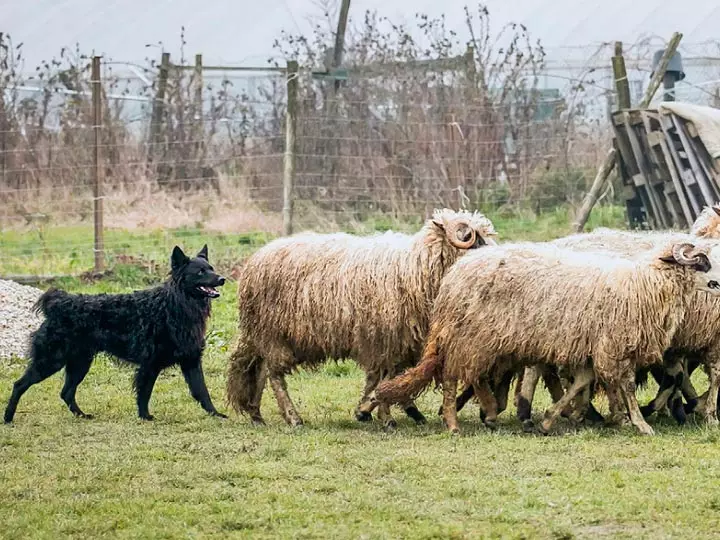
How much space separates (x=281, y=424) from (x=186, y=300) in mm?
1351

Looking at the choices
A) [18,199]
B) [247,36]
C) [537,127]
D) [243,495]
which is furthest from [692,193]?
[247,36]

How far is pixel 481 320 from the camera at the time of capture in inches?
399

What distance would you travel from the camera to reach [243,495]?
25.4 feet

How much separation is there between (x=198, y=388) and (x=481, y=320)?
8.30 ft

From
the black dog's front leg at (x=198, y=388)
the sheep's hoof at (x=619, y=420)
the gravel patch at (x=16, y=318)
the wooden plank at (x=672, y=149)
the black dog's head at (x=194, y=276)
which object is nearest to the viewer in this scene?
the sheep's hoof at (x=619, y=420)

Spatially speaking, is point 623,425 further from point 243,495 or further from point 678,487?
point 243,495

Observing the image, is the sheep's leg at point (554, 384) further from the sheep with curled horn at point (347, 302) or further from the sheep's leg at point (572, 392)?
the sheep with curled horn at point (347, 302)

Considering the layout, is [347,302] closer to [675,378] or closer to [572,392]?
[572,392]

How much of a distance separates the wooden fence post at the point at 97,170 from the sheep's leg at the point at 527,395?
845 centimetres

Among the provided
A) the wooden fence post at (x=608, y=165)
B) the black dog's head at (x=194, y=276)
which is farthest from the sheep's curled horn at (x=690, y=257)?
the wooden fence post at (x=608, y=165)

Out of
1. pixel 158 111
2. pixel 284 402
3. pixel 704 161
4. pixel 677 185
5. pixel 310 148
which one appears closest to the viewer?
pixel 284 402

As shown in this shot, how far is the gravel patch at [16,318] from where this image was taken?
46.9ft

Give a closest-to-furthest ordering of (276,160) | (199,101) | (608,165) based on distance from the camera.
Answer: (608,165) < (276,160) < (199,101)

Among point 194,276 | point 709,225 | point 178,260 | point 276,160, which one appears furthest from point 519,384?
point 276,160
